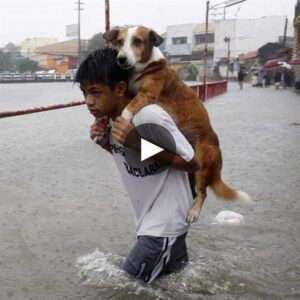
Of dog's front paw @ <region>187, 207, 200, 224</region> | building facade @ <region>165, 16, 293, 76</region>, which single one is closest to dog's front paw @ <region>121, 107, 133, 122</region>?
dog's front paw @ <region>187, 207, 200, 224</region>

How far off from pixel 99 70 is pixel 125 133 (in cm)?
36

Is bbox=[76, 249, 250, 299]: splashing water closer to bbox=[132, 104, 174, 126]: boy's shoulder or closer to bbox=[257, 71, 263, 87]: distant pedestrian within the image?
bbox=[132, 104, 174, 126]: boy's shoulder

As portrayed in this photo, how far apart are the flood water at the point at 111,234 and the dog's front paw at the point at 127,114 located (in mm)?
984

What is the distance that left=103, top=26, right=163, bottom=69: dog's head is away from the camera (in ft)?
9.99

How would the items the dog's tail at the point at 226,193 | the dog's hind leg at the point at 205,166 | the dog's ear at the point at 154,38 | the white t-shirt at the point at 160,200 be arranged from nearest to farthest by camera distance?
the white t-shirt at the point at 160,200, the dog's ear at the point at 154,38, the dog's hind leg at the point at 205,166, the dog's tail at the point at 226,193

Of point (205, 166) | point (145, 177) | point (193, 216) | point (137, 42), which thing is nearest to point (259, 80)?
point (205, 166)

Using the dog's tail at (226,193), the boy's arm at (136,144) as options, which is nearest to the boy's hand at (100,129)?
the boy's arm at (136,144)

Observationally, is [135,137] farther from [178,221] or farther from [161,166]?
[178,221]

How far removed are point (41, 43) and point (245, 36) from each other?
63576 mm

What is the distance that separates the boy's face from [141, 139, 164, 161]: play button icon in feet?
0.98

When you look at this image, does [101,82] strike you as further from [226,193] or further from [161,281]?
[226,193]

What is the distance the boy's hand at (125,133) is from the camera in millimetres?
2422

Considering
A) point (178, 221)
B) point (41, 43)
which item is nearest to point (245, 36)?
point (41, 43)

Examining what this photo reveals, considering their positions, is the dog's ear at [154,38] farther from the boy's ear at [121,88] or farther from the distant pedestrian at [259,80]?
the distant pedestrian at [259,80]
